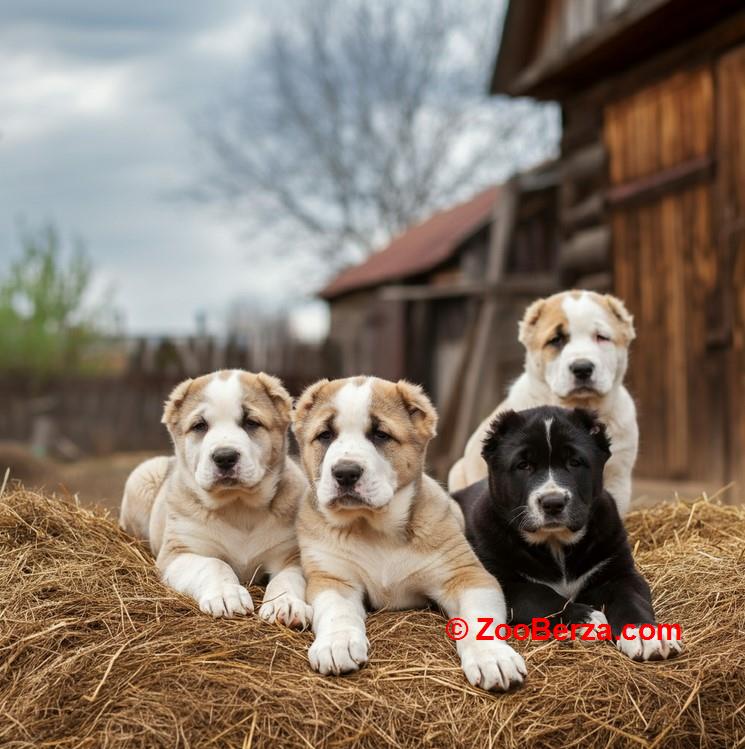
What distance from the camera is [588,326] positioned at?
18.6 ft

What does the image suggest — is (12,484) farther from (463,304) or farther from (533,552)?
(463,304)

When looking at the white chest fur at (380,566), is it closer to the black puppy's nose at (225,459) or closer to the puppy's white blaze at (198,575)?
the puppy's white blaze at (198,575)

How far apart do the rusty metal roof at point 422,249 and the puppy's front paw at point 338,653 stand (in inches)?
585

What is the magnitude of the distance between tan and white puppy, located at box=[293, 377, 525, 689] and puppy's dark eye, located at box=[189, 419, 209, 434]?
484 millimetres

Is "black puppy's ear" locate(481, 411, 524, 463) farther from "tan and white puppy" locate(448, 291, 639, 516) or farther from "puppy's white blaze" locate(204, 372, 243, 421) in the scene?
"puppy's white blaze" locate(204, 372, 243, 421)

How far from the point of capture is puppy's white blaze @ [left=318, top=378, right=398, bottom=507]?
4.07 meters

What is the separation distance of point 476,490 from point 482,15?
28.2 m

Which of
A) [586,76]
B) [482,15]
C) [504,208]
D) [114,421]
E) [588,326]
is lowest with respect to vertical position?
[114,421]

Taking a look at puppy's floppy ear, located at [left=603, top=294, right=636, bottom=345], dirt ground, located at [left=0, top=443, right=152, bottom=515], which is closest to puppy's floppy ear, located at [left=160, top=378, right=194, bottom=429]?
puppy's floppy ear, located at [left=603, top=294, right=636, bottom=345]

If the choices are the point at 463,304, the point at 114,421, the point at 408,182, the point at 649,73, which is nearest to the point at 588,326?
the point at 649,73

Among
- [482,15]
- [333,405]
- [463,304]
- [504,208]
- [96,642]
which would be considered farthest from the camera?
[482,15]

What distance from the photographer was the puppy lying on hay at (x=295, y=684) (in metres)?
3.38

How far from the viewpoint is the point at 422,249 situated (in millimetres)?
21109

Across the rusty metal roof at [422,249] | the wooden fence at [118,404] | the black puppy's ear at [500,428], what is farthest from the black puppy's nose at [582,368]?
the wooden fence at [118,404]
